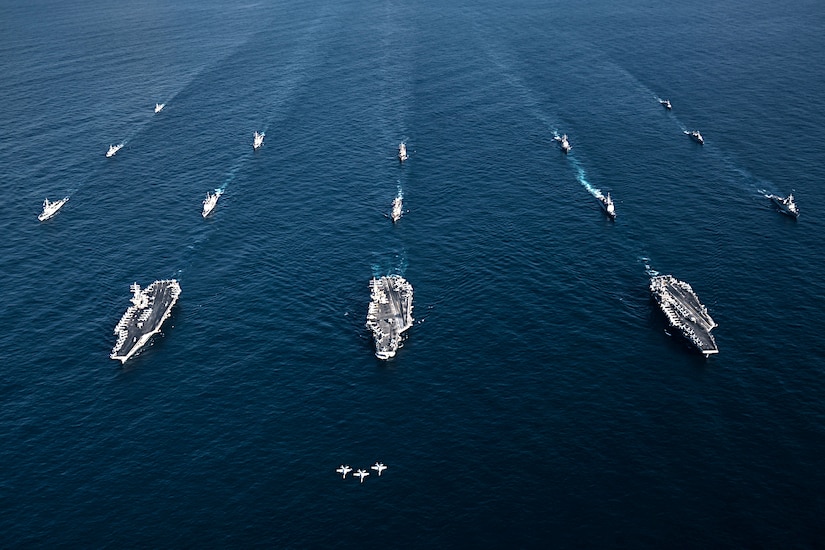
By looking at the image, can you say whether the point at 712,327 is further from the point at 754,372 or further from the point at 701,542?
the point at 701,542

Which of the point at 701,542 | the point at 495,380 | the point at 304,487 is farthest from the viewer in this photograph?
the point at 495,380

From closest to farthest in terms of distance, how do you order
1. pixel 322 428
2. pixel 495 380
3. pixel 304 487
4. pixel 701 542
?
pixel 701 542 → pixel 304 487 → pixel 322 428 → pixel 495 380

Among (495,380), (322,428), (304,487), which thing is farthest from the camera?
(495,380)

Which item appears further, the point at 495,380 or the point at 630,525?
the point at 495,380

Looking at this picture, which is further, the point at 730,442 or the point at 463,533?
the point at 730,442

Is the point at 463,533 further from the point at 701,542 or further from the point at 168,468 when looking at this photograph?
Answer: the point at 168,468

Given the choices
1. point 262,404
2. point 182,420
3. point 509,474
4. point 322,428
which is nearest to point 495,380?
point 509,474

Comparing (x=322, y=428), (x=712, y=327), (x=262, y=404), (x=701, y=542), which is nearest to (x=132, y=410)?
(x=262, y=404)

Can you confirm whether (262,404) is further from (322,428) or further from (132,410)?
(132,410)

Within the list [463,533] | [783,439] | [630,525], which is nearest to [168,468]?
[463,533]
